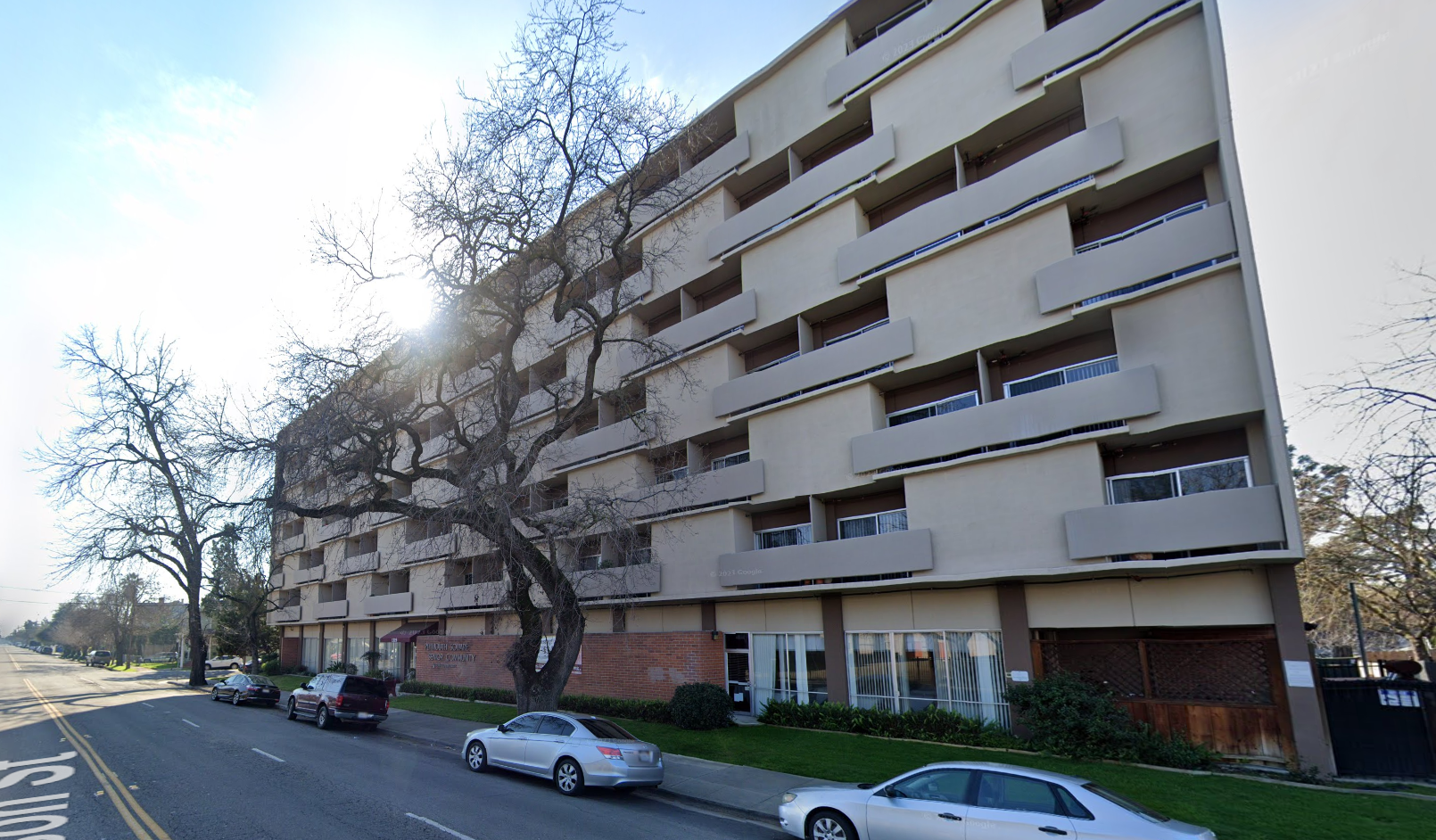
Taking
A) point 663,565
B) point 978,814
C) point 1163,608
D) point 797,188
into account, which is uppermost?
point 797,188

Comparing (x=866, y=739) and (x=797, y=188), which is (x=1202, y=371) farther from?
(x=797, y=188)

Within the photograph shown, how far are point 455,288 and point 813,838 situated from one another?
575 inches

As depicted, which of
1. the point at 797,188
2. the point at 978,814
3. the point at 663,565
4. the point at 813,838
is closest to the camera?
the point at 978,814

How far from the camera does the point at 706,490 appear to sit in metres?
23.1

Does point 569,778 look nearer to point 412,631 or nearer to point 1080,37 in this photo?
point 1080,37

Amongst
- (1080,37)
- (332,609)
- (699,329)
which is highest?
(1080,37)

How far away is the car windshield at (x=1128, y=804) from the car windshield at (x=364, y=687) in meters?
20.5

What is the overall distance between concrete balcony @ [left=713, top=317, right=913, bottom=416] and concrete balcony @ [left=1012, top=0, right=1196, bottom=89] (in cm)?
659

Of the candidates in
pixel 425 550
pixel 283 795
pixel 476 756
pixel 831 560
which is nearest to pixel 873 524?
pixel 831 560

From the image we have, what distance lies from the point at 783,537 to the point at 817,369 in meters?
5.29

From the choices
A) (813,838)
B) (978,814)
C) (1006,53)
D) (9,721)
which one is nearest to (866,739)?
(813,838)

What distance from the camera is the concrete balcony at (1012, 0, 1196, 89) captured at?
15938 mm

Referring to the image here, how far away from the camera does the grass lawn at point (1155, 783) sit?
33.2 feet

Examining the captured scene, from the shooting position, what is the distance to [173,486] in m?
32.4
